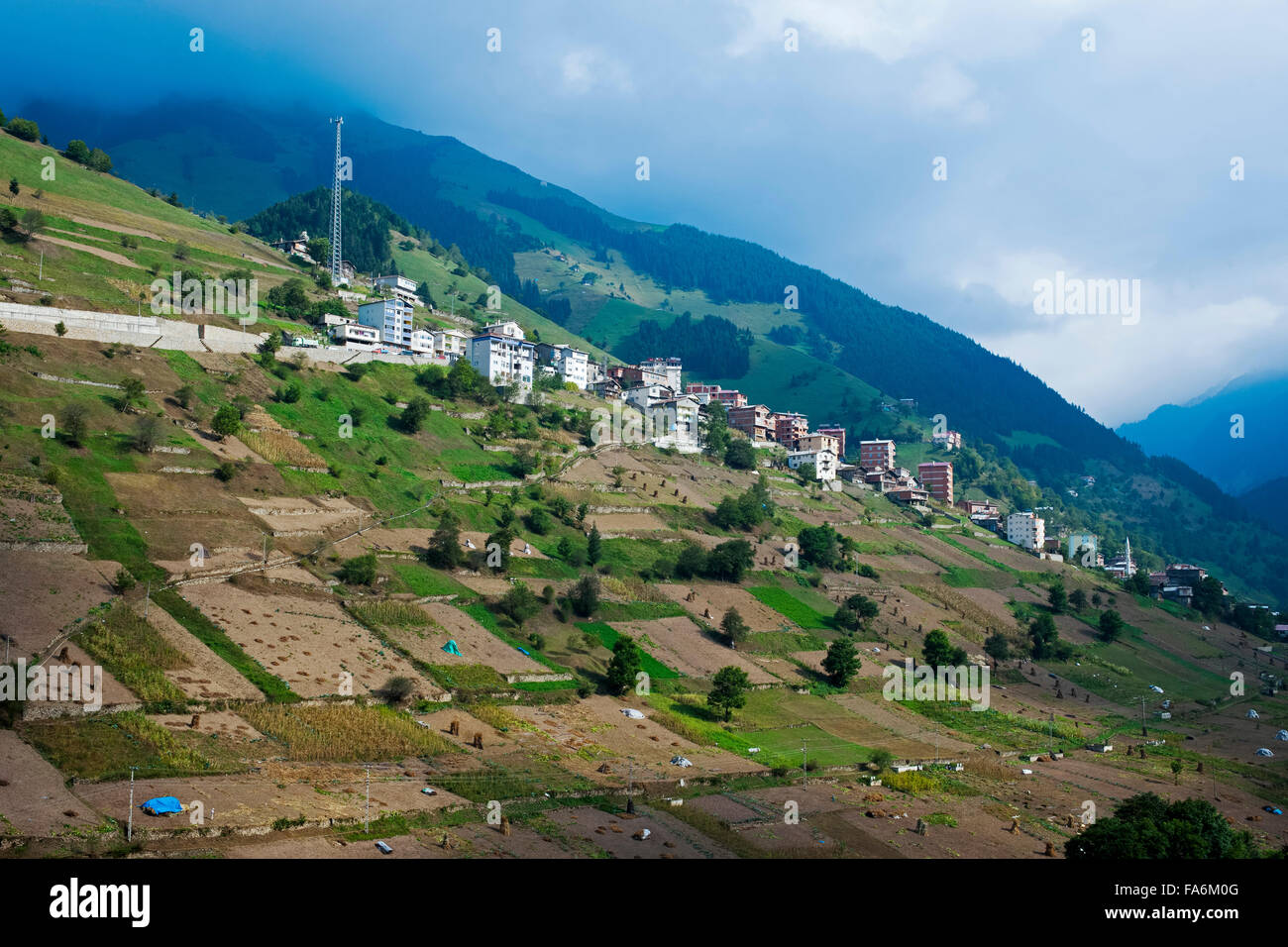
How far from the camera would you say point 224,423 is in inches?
2640

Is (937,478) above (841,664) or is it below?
above

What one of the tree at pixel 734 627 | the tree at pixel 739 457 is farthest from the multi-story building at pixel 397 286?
the tree at pixel 734 627

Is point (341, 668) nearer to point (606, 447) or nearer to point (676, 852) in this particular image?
point (676, 852)

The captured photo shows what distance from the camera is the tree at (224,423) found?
67000 mm

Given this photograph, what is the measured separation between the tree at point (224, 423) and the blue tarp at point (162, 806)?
40.0 m

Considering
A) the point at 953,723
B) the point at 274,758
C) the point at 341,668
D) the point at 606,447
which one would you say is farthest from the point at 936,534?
the point at 274,758

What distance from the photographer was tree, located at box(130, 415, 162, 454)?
60312 mm

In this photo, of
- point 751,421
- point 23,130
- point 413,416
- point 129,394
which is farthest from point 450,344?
point 751,421

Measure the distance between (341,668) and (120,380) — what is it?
34.3 meters

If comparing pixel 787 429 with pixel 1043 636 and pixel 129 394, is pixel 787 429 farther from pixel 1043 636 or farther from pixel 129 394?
pixel 129 394

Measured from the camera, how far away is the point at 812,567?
91125 mm

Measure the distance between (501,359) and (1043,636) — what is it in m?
71.4

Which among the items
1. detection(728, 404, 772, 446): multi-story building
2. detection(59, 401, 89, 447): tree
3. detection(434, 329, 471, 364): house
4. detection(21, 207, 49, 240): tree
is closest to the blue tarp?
detection(59, 401, 89, 447): tree

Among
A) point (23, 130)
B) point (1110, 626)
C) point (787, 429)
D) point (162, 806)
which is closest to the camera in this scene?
point (162, 806)
